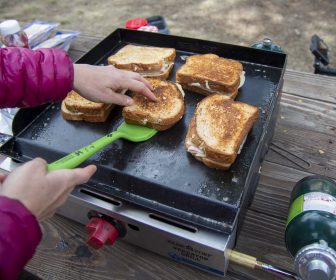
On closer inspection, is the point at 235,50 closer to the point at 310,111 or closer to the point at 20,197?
the point at 310,111

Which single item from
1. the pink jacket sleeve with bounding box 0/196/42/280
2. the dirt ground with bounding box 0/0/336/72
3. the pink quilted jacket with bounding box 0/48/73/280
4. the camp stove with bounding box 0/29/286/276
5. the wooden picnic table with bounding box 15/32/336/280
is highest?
the pink quilted jacket with bounding box 0/48/73/280

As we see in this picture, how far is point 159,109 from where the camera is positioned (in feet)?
4.43

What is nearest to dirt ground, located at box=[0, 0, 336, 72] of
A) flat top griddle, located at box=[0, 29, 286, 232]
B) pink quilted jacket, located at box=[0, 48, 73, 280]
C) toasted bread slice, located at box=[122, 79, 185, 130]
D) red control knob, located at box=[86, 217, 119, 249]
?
flat top griddle, located at box=[0, 29, 286, 232]

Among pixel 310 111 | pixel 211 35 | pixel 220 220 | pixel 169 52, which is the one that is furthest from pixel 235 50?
pixel 211 35

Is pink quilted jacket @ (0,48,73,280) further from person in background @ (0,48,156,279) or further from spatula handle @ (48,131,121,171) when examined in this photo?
spatula handle @ (48,131,121,171)

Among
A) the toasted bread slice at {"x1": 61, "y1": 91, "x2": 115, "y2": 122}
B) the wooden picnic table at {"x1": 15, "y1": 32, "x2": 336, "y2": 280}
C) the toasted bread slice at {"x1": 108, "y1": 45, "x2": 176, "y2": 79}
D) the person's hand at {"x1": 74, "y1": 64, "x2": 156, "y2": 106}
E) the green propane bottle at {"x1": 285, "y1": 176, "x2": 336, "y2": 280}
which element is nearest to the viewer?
the green propane bottle at {"x1": 285, "y1": 176, "x2": 336, "y2": 280}

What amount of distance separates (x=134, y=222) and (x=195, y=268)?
0.91 feet

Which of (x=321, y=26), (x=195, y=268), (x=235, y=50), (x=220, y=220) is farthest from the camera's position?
(x=321, y=26)

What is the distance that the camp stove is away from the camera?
0.96m

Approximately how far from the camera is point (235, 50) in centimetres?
163

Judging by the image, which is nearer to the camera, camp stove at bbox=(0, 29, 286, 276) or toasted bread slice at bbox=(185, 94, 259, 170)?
camp stove at bbox=(0, 29, 286, 276)

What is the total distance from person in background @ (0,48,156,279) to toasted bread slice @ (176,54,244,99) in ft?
0.73

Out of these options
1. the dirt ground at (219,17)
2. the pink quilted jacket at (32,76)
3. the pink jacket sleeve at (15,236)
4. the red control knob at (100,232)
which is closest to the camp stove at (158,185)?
the red control knob at (100,232)

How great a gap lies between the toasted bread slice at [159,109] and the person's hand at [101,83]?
0.07 meters
